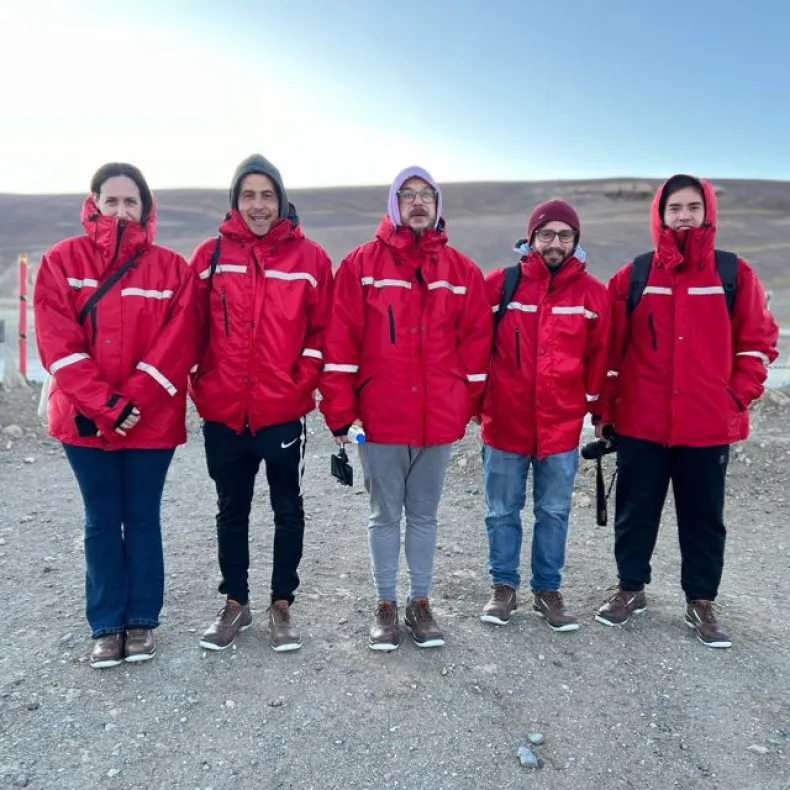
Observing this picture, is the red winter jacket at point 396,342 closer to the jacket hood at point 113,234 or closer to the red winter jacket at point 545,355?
the red winter jacket at point 545,355

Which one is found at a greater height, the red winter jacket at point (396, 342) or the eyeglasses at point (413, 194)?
the eyeglasses at point (413, 194)

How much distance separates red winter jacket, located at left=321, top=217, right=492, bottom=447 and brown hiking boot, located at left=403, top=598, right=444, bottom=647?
0.83 m

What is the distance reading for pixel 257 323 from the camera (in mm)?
3023

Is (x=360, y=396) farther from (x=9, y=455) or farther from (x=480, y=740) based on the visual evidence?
(x=9, y=455)

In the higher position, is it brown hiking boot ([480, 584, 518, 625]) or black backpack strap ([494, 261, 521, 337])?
black backpack strap ([494, 261, 521, 337])

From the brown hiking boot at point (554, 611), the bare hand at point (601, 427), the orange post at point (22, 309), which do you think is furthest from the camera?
the orange post at point (22, 309)

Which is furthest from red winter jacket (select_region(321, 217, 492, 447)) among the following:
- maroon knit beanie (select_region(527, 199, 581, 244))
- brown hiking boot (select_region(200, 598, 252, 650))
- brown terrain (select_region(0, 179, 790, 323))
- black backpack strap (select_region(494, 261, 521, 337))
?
brown terrain (select_region(0, 179, 790, 323))

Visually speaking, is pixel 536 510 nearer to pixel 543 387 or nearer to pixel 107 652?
pixel 543 387

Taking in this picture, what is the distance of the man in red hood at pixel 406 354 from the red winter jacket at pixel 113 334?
26.8 inches

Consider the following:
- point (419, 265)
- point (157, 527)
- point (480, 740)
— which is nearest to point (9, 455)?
point (157, 527)

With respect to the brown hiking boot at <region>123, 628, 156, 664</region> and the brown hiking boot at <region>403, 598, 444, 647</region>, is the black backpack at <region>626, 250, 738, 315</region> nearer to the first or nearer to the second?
the brown hiking boot at <region>403, 598, 444, 647</region>

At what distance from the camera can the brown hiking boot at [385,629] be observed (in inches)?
126

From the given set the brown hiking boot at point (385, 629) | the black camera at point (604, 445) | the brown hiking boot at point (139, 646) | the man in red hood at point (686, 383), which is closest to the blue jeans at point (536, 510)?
the black camera at point (604, 445)

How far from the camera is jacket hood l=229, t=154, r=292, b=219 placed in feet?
10.2
